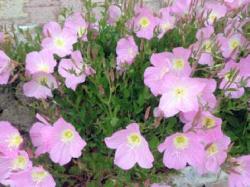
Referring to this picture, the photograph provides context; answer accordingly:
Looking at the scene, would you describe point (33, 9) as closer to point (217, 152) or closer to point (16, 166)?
point (16, 166)

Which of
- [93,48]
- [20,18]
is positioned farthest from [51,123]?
[20,18]

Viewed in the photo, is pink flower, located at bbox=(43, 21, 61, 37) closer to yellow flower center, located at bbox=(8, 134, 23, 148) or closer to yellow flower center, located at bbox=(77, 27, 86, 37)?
yellow flower center, located at bbox=(77, 27, 86, 37)

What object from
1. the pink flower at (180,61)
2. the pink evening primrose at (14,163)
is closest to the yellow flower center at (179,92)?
the pink flower at (180,61)

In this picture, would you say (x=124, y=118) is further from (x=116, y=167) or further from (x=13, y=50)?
(x=13, y=50)

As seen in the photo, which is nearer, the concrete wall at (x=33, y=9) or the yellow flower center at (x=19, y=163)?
the yellow flower center at (x=19, y=163)

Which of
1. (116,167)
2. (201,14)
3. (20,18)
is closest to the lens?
(116,167)

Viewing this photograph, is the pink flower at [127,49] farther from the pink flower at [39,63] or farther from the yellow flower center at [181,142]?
the yellow flower center at [181,142]

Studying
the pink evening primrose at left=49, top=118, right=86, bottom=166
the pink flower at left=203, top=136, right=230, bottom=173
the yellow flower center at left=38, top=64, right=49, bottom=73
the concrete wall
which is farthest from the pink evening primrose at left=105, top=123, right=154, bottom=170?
the concrete wall
